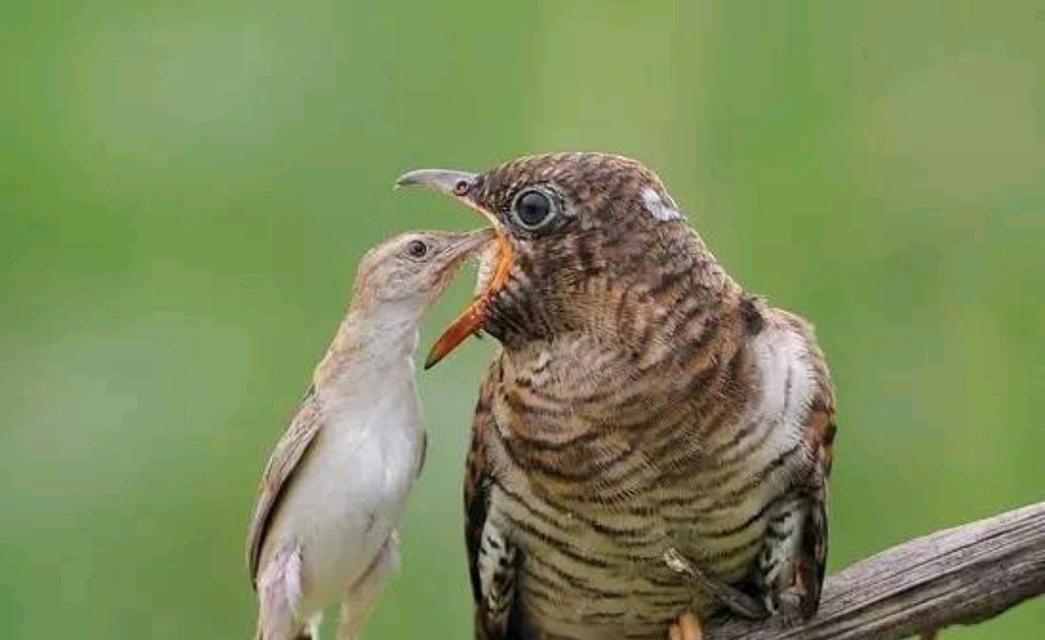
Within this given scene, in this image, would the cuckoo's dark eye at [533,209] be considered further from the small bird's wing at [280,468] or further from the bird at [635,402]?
the small bird's wing at [280,468]

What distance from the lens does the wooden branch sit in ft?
3.12

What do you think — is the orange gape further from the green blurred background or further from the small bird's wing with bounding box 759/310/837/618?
the green blurred background

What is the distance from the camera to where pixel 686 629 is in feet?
3.31

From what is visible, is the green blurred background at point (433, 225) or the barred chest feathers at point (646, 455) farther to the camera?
the green blurred background at point (433, 225)

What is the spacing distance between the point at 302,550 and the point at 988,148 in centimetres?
88

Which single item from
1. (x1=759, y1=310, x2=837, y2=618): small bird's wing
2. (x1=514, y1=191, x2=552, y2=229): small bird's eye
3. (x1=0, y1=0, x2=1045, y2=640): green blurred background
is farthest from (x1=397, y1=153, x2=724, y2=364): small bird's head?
(x1=0, y1=0, x2=1045, y2=640): green blurred background

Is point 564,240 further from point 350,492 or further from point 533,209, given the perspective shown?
point 350,492

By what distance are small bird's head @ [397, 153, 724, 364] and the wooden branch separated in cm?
18

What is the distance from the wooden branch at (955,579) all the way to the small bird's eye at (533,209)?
0.25 meters

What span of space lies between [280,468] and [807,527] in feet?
0.89

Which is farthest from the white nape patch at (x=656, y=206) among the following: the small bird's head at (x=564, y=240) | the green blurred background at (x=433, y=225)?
the green blurred background at (x=433, y=225)

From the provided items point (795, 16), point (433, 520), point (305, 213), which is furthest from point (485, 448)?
point (795, 16)

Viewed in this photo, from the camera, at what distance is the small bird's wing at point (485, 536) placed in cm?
100

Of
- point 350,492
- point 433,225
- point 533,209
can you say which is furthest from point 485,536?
point 433,225
